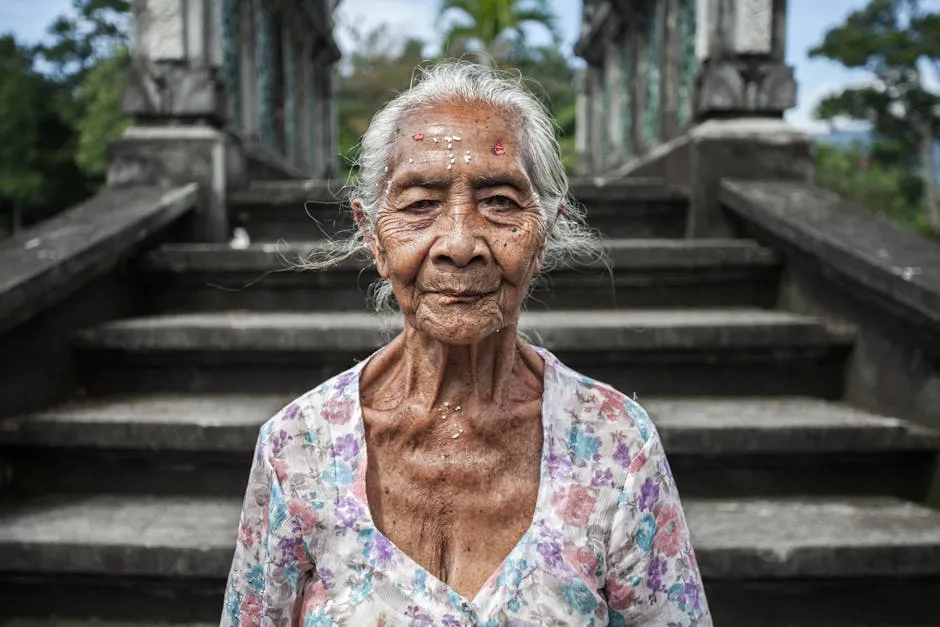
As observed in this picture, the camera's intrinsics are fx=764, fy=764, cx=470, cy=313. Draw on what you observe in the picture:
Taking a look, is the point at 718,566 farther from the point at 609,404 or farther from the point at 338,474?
the point at 338,474

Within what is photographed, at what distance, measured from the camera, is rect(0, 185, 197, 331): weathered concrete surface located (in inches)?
105

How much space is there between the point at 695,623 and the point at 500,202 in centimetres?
84

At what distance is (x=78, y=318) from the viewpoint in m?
3.06

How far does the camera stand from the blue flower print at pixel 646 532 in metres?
1.35

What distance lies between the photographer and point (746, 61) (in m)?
3.82

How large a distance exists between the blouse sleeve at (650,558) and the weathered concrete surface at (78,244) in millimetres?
2204

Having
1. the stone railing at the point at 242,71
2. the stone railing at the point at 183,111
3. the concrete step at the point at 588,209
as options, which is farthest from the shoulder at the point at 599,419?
the stone railing at the point at 242,71

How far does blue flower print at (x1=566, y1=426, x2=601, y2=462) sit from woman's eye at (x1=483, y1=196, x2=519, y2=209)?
1.41ft

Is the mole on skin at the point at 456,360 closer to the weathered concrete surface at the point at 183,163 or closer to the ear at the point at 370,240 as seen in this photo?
the ear at the point at 370,240

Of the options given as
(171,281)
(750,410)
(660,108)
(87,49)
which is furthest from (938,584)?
(87,49)

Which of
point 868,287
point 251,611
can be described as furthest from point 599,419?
point 868,287

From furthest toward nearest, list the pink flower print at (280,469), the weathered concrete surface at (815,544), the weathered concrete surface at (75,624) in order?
the weathered concrete surface at (75,624), the weathered concrete surface at (815,544), the pink flower print at (280,469)

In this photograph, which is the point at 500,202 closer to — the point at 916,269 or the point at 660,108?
the point at 916,269

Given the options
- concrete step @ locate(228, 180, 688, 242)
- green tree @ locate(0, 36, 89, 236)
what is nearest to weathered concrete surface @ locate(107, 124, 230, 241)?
concrete step @ locate(228, 180, 688, 242)
